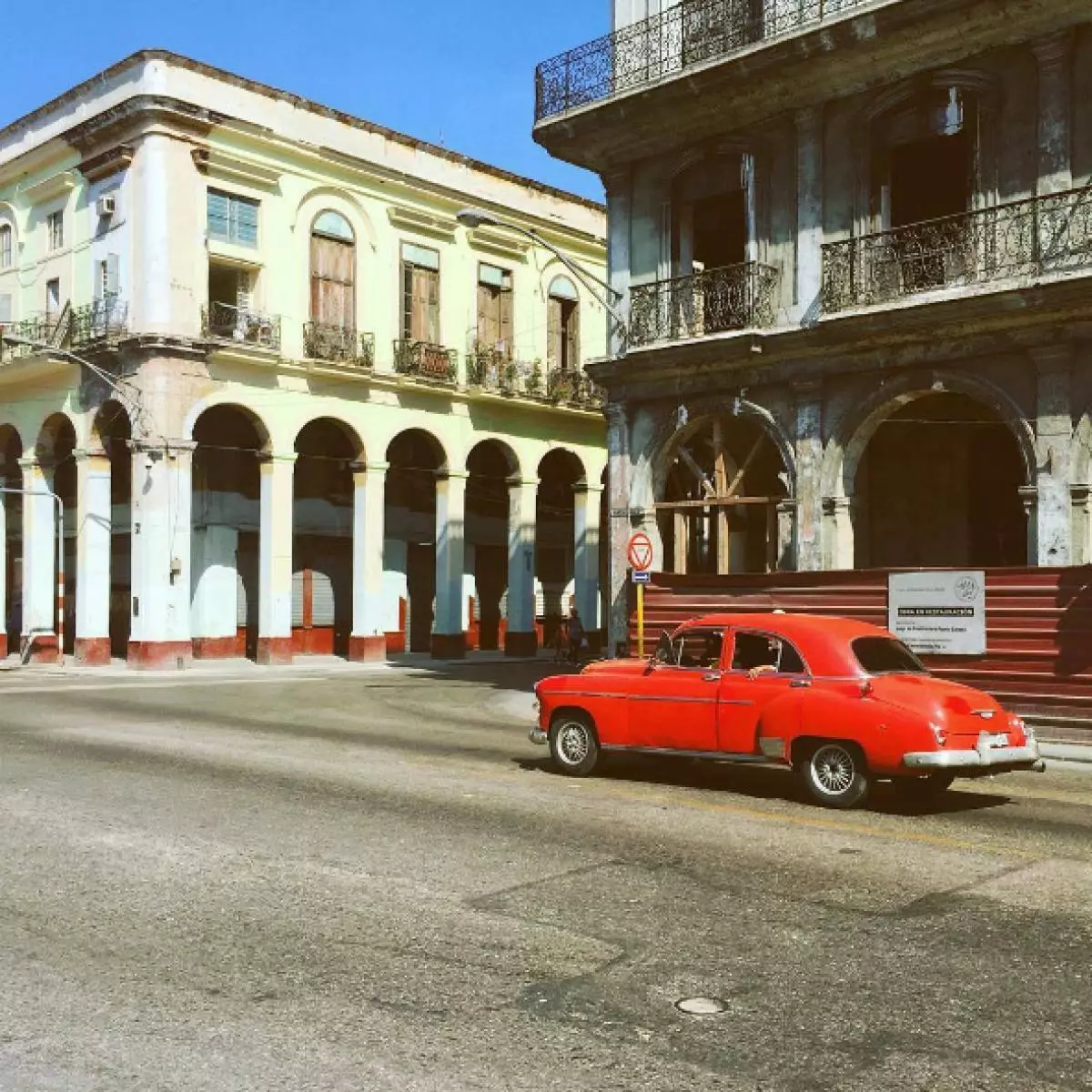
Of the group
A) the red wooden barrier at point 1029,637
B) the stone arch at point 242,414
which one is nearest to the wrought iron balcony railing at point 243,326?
the stone arch at point 242,414

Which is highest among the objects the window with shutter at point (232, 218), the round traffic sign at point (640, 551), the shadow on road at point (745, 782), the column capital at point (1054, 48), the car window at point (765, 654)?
the window with shutter at point (232, 218)

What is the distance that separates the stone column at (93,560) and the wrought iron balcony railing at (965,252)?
832 inches

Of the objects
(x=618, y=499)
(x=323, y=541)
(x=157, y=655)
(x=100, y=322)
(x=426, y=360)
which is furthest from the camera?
(x=323, y=541)

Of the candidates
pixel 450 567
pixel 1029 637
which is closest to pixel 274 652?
pixel 450 567

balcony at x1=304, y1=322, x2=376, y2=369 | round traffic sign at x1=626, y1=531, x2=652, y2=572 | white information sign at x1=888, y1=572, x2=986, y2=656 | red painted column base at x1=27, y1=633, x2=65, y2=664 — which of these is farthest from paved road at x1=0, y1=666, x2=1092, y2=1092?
red painted column base at x1=27, y1=633, x2=65, y2=664

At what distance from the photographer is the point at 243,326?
33281 mm

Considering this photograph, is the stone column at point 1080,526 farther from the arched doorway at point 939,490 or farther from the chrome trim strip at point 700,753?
the chrome trim strip at point 700,753

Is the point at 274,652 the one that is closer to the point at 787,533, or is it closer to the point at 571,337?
the point at 571,337

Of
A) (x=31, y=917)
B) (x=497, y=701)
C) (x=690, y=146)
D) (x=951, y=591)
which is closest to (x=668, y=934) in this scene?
(x=31, y=917)

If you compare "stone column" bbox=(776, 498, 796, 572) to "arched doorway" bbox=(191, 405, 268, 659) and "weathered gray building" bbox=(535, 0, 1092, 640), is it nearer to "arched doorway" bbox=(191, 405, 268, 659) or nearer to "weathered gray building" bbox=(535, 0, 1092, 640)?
"weathered gray building" bbox=(535, 0, 1092, 640)

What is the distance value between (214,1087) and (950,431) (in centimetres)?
1950

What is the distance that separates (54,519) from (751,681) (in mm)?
30290

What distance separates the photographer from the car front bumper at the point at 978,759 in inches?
404

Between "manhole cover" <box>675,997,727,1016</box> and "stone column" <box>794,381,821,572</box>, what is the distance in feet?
51.8
